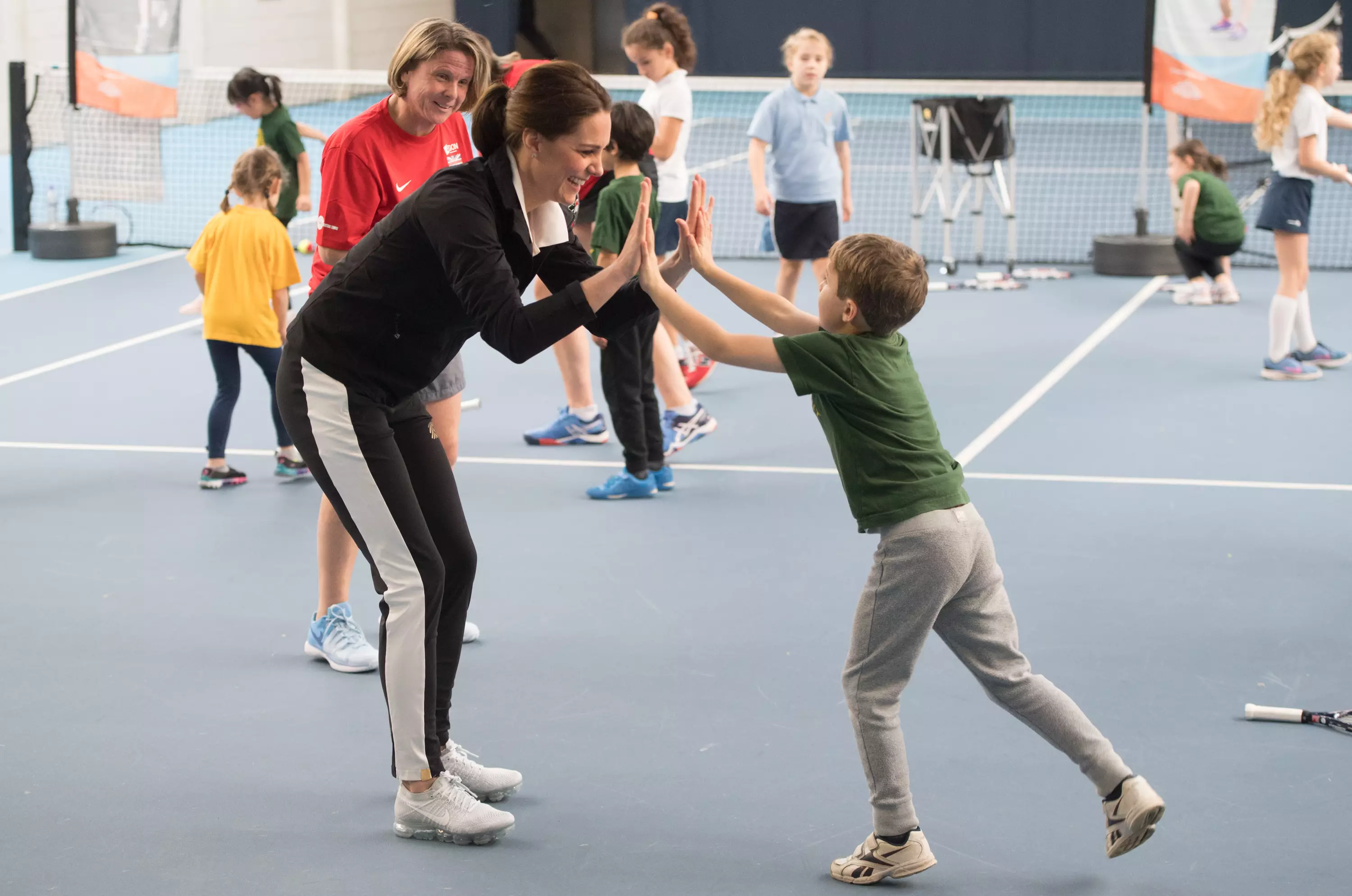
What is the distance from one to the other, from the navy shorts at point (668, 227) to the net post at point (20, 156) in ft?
22.3

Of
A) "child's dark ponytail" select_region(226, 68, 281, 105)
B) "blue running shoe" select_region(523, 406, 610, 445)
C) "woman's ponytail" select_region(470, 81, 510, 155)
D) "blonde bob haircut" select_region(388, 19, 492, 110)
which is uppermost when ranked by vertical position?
"child's dark ponytail" select_region(226, 68, 281, 105)

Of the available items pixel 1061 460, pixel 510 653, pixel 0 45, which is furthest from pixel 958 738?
pixel 0 45

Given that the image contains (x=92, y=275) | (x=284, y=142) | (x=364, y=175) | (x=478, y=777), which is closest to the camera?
(x=478, y=777)

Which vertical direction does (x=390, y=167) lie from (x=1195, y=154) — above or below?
below

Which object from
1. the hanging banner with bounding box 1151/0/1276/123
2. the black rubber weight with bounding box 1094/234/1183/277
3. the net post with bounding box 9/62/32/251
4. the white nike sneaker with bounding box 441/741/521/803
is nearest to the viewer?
the white nike sneaker with bounding box 441/741/521/803

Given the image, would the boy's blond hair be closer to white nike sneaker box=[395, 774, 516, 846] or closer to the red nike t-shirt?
the red nike t-shirt

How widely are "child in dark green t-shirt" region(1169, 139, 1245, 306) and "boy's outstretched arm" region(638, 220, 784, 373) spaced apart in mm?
6231

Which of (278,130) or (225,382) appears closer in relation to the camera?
(225,382)

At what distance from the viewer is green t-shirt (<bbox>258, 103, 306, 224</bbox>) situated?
28.5ft

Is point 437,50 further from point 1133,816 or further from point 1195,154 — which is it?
point 1195,154

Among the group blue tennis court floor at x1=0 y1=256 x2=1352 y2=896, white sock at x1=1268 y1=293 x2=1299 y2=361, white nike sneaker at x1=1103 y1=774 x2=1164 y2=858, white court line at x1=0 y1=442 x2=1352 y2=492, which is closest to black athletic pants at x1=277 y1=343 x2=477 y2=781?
blue tennis court floor at x1=0 y1=256 x2=1352 y2=896

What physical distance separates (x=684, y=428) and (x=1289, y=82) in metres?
3.33

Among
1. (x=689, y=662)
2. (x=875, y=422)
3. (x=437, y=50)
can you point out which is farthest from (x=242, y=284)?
(x=875, y=422)

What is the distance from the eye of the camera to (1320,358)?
7.54 m
